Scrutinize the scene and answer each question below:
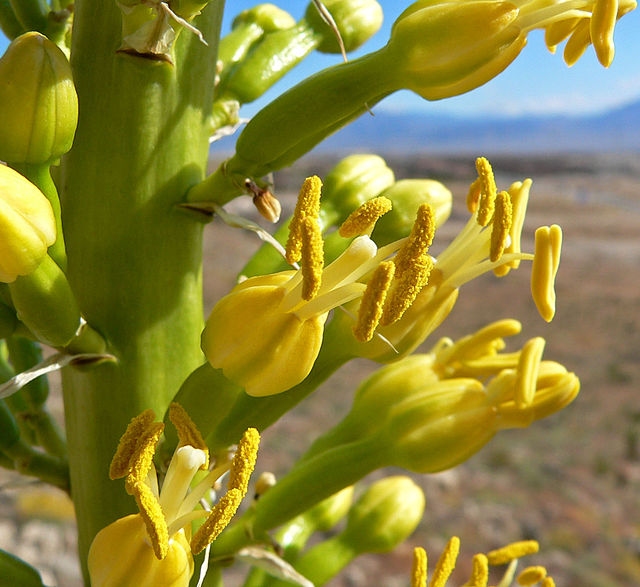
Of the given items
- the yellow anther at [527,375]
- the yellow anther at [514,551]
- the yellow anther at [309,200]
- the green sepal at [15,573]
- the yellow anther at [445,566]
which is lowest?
the yellow anther at [514,551]

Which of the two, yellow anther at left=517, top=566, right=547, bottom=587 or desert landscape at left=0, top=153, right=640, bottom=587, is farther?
desert landscape at left=0, top=153, right=640, bottom=587

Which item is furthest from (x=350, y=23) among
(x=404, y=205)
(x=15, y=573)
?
(x=15, y=573)

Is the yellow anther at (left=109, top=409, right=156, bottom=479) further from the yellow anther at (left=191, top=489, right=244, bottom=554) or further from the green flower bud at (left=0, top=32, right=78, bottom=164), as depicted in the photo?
the green flower bud at (left=0, top=32, right=78, bottom=164)

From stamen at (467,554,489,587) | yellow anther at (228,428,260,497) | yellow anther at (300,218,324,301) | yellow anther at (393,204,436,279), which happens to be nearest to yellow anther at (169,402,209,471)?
yellow anther at (228,428,260,497)

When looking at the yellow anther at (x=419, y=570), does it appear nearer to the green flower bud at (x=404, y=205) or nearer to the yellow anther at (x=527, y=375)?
the yellow anther at (x=527, y=375)

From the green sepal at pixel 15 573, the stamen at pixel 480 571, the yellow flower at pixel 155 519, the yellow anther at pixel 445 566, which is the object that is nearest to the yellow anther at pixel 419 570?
the yellow anther at pixel 445 566

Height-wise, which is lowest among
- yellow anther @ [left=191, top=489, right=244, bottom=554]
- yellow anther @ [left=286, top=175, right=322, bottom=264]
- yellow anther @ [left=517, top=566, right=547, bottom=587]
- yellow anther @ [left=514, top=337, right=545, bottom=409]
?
yellow anther @ [left=517, top=566, right=547, bottom=587]
